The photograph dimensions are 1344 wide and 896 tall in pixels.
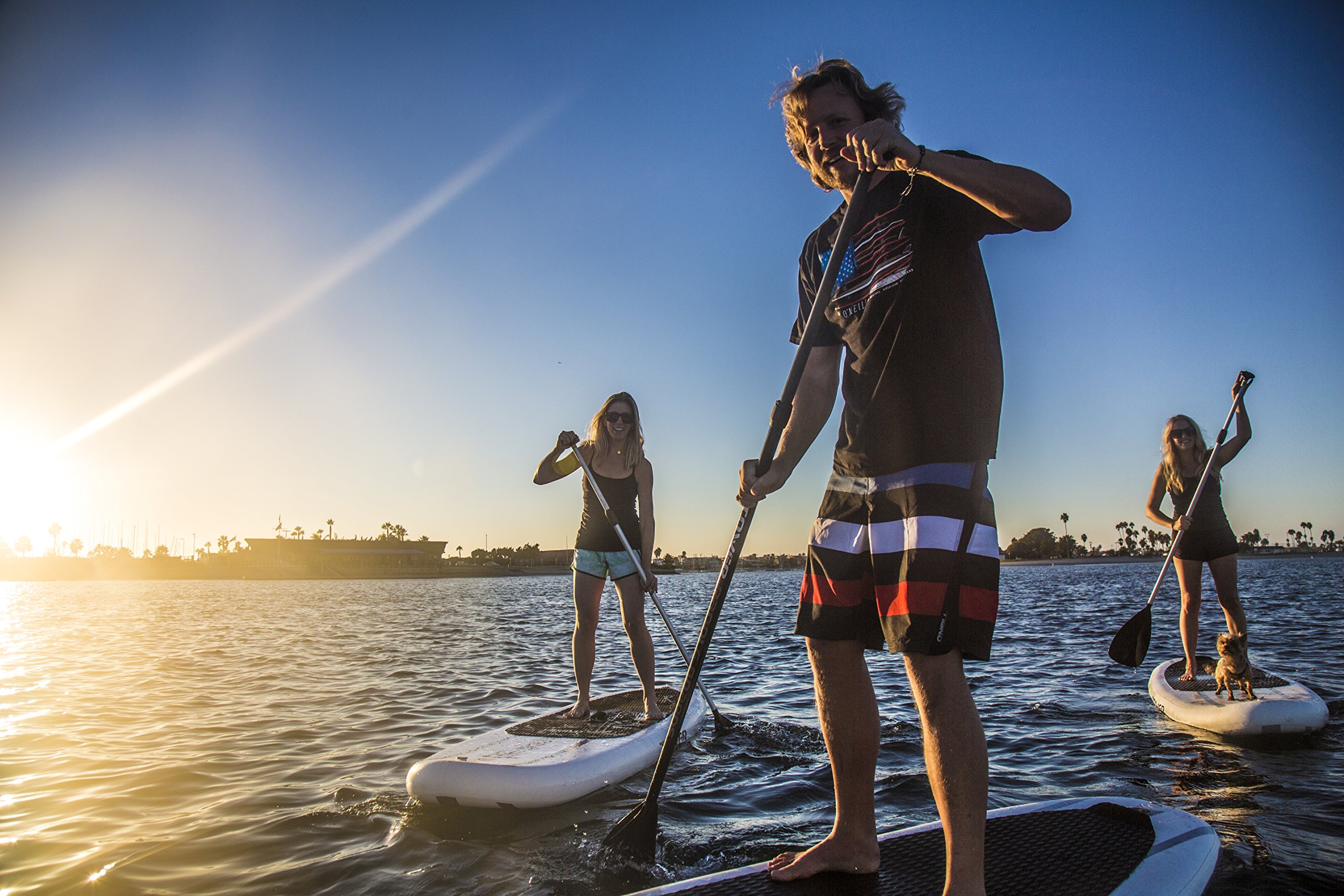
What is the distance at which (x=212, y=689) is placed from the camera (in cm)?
855

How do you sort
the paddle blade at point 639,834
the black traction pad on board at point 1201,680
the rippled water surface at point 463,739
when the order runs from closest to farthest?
1. the paddle blade at point 639,834
2. the rippled water surface at point 463,739
3. the black traction pad on board at point 1201,680

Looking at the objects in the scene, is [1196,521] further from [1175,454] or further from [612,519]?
[612,519]

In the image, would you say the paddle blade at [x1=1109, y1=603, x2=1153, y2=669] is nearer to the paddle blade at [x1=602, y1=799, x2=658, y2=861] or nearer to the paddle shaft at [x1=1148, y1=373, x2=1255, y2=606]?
the paddle shaft at [x1=1148, y1=373, x2=1255, y2=606]

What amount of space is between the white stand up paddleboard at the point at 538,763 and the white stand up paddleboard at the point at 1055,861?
1053 mm

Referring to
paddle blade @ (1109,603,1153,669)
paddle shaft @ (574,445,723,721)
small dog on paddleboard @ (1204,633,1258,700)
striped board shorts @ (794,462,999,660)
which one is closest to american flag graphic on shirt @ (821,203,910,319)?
striped board shorts @ (794,462,999,660)

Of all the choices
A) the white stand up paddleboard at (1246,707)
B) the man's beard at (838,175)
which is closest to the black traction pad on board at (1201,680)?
the white stand up paddleboard at (1246,707)

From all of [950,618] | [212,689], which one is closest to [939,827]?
[950,618]

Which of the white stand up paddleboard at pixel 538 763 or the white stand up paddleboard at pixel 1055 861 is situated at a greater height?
the white stand up paddleboard at pixel 1055 861

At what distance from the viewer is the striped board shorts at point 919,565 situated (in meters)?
1.98

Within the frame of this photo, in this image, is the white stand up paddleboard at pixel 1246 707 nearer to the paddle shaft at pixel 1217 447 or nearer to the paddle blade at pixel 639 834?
the paddle shaft at pixel 1217 447

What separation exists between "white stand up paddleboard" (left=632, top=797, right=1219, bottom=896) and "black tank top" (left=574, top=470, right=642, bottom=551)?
3282 mm

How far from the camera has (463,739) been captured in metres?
5.98

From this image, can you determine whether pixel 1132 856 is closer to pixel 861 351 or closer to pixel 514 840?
pixel 861 351

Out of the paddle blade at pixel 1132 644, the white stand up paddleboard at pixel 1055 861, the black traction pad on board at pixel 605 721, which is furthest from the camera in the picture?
the paddle blade at pixel 1132 644
